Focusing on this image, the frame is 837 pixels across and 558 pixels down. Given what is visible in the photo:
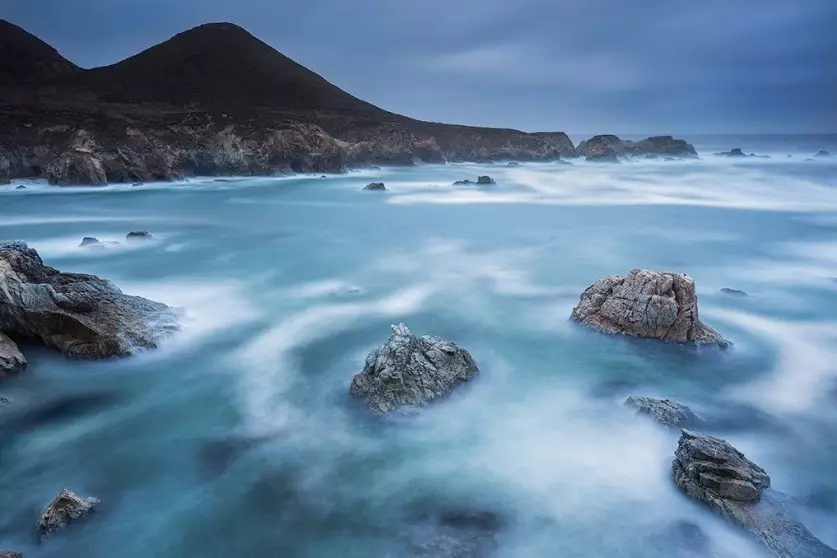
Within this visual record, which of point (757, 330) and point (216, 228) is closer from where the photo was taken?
point (757, 330)

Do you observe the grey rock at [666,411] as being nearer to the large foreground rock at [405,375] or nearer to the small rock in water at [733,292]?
the large foreground rock at [405,375]

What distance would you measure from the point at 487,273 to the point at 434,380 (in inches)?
303

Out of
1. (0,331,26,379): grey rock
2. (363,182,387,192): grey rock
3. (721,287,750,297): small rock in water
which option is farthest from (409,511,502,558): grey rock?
(363,182,387,192): grey rock

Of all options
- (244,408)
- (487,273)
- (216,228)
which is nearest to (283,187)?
(216,228)

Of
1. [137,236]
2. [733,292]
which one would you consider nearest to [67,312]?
[137,236]

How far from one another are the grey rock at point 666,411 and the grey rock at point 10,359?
783cm

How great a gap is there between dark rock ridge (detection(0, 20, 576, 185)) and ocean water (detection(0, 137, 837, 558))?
2606 centimetres

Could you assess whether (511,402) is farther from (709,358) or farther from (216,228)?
(216,228)

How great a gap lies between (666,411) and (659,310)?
2.56 meters

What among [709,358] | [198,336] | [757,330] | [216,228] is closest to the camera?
[709,358]

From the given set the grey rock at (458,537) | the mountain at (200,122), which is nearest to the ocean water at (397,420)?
the grey rock at (458,537)

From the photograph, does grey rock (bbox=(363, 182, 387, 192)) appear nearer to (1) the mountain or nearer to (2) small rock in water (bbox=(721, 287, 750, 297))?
(1) the mountain

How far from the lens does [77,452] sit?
5.97 metres

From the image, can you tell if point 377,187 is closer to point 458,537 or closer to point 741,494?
point 458,537
